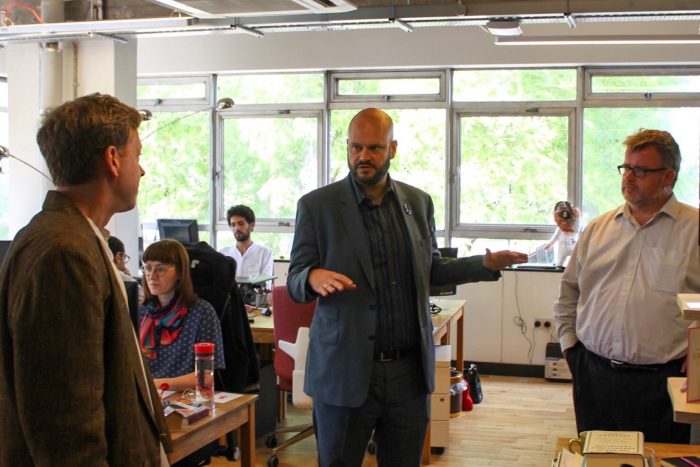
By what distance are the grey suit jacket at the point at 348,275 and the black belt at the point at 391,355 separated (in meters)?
0.05

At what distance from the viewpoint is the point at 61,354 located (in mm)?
1690

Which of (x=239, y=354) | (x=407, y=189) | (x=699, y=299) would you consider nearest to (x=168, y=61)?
(x=239, y=354)

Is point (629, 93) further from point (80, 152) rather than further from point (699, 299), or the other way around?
point (80, 152)

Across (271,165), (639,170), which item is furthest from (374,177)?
(271,165)

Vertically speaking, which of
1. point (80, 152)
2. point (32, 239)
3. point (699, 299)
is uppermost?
point (80, 152)

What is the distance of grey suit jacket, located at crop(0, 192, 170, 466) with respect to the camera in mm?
1688

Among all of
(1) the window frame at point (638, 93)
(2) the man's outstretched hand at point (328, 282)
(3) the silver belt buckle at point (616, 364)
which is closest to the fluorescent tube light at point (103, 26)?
(2) the man's outstretched hand at point (328, 282)

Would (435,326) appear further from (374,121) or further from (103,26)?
(103,26)

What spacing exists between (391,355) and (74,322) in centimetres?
136

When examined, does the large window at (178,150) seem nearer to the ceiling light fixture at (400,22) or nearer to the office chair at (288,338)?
the ceiling light fixture at (400,22)

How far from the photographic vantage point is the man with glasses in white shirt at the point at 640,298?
3123mm

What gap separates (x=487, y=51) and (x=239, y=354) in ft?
17.5

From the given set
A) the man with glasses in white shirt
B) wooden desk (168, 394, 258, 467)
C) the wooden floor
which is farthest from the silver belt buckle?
the wooden floor

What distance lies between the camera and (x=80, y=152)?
71.3 inches
